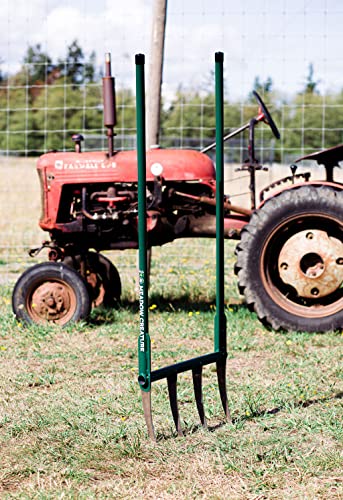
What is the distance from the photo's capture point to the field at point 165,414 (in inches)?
135

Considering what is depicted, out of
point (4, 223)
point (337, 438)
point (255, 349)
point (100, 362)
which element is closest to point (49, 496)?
point (337, 438)

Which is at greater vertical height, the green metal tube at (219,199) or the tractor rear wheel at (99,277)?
the green metal tube at (219,199)

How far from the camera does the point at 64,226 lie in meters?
6.62

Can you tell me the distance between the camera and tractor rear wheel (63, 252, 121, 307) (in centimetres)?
705

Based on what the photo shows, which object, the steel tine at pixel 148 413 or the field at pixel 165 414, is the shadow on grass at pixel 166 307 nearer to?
the field at pixel 165 414

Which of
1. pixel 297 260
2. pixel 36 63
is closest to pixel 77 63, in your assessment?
pixel 36 63

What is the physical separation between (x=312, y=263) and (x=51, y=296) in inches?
79.0

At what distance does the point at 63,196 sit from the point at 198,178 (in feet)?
3.65

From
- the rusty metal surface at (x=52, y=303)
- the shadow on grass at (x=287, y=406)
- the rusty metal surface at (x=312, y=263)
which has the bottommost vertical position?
the shadow on grass at (x=287, y=406)

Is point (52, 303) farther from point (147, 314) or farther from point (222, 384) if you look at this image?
point (147, 314)

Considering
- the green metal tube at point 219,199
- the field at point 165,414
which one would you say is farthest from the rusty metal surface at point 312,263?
the green metal tube at point 219,199

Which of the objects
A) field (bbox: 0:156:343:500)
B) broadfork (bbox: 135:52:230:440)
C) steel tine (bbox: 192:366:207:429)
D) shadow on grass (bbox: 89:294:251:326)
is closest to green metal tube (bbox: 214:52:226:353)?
broadfork (bbox: 135:52:230:440)

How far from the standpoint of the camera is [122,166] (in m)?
6.62

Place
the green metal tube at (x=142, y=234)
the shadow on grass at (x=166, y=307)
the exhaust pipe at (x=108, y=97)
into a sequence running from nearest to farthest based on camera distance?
the green metal tube at (x=142, y=234), the exhaust pipe at (x=108, y=97), the shadow on grass at (x=166, y=307)
